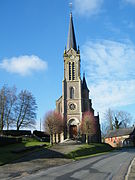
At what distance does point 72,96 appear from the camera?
5425 centimetres

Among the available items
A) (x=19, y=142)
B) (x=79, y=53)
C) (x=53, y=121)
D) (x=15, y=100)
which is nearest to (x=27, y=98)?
(x=15, y=100)

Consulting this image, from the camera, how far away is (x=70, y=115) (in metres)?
52.5

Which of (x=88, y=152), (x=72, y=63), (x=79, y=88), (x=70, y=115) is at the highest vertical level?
(x=72, y=63)

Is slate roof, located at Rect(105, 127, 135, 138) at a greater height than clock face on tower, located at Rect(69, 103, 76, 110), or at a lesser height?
lesser

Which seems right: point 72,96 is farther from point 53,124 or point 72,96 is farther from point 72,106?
point 53,124

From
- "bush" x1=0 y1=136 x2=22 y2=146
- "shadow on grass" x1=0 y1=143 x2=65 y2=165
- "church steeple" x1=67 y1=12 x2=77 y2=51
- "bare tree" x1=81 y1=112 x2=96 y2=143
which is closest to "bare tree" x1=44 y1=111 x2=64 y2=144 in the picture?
"bare tree" x1=81 y1=112 x2=96 y2=143

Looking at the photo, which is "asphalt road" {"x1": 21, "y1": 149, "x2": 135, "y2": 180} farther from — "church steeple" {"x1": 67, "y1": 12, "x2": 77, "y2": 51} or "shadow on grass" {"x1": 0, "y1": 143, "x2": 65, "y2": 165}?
"church steeple" {"x1": 67, "y1": 12, "x2": 77, "y2": 51}

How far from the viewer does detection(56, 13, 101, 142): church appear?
171 ft

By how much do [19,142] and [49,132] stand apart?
7.60 metres

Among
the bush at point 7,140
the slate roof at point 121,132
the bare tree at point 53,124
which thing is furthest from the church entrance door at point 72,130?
the slate roof at point 121,132

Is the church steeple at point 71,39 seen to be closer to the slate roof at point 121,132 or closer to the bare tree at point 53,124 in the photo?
the bare tree at point 53,124

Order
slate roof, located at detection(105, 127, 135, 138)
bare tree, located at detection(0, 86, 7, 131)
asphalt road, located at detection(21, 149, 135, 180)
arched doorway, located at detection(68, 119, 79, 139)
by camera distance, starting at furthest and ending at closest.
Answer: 1. slate roof, located at detection(105, 127, 135, 138)
2. arched doorway, located at detection(68, 119, 79, 139)
3. bare tree, located at detection(0, 86, 7, 131)
4. asphalt road, located at detection(21, 149, 135, 180)

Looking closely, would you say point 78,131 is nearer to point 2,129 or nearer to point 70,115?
point 70,115

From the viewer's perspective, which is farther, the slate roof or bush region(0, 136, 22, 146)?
the slate roof
